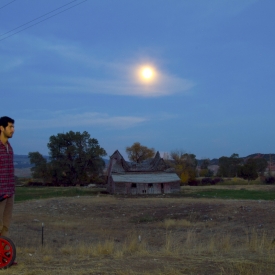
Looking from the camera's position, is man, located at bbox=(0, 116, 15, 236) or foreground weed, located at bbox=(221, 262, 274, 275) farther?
man, located at bbox=(0, 116, 15, 236)

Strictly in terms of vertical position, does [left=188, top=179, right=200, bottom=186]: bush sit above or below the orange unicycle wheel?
below

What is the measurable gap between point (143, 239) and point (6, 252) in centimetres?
886

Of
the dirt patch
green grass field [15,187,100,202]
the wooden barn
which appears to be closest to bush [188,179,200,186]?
the wooden barn

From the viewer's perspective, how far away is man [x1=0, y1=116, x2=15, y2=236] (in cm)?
625

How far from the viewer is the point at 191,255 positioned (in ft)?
23.3

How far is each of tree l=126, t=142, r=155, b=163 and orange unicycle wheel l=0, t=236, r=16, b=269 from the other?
271ft

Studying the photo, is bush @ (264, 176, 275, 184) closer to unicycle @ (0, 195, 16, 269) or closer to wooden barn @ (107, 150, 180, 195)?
wooden barn @ (107, 150, 180, 195)

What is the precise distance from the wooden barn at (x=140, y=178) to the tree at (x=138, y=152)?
107 feet

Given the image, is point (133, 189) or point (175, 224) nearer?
point (175, 224)

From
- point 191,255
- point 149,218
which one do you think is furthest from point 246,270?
point 149,218

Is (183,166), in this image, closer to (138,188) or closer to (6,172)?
(138,188)

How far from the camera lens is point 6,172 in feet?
20.6

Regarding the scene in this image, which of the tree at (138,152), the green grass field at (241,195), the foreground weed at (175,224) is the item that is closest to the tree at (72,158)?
the tree at (138,152)

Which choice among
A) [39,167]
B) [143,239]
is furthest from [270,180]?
[143,239]
